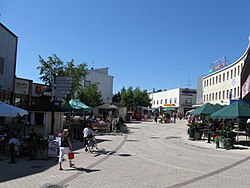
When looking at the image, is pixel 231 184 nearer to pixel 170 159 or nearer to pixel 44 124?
pixel 170 159

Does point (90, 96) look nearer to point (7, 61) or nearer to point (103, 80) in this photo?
point (103, 80)

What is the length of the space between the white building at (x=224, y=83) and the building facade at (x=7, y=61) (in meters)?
29.5

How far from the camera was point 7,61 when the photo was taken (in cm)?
2720

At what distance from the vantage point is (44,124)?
66.4ft

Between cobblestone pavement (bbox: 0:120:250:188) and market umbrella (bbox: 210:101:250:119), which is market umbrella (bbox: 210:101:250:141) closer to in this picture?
market umbrella (bbox: 210:101:250:119)

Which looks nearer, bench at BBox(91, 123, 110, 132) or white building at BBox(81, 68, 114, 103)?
bench at BBox(91, 123, 110, 132)

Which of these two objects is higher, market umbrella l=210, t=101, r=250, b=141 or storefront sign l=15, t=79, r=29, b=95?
storefront sign l=15, t=79, r=29, b=95

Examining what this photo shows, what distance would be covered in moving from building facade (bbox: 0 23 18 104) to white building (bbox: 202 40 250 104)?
29467mm

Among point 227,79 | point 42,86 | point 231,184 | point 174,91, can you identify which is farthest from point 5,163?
point 174,91

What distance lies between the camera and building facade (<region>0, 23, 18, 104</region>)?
25953 mm

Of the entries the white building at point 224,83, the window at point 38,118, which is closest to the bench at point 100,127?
the window at point 38,118

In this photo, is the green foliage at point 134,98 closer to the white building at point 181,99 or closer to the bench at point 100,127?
the white building at point 181,99

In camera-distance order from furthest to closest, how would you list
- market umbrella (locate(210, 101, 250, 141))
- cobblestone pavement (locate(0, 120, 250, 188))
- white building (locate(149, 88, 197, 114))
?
white building (locate(149, 88, 197, 114)) → market umbrella (locate(210, 101, 250, 141)) → cobblestone pavement (locate(0, 120, 250, 188))

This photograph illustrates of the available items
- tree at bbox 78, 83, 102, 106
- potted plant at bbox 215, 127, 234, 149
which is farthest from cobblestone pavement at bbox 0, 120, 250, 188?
tree at bbox 78, 83, 102, 106
